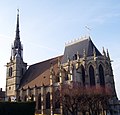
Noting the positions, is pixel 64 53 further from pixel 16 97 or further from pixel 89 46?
pixel 16 97

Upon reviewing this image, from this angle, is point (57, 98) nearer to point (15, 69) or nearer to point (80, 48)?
point (80, 48)

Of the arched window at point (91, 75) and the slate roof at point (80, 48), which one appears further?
the slate roof at point (80, 48)

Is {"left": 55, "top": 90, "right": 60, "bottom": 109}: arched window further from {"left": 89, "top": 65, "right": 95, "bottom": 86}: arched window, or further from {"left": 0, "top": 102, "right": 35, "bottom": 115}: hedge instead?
{"left": 0, "top": 102, "right": 35, "bottom": 115}: hedge

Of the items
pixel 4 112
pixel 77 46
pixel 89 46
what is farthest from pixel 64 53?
pixel 4 112

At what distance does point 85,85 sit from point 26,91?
1746 centimetres

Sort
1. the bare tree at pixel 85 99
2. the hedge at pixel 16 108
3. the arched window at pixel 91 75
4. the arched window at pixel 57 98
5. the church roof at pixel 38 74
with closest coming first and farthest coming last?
the hedge at pixel 16 108 → the bare tree at pixel 85 99 → the arched window at pixel 57 98 → the arched window at pixel 91 75 → the church roof at pixel 38 74

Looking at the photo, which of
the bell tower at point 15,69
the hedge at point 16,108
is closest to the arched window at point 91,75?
the bell tower at point 15,69

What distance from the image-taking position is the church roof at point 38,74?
60.7 metres

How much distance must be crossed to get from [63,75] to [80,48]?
334 inches

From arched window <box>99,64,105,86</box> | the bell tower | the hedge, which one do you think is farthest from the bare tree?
the bell tower

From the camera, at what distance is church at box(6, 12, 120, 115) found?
54.5 meters

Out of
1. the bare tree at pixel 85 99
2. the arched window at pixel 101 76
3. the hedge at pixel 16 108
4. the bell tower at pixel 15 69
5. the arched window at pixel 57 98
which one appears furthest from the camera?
the bell tower at pixel 15 69

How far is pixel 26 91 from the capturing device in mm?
62094

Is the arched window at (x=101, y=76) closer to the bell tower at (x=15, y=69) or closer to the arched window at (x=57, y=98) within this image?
the arched window at (x=57, y=98)
